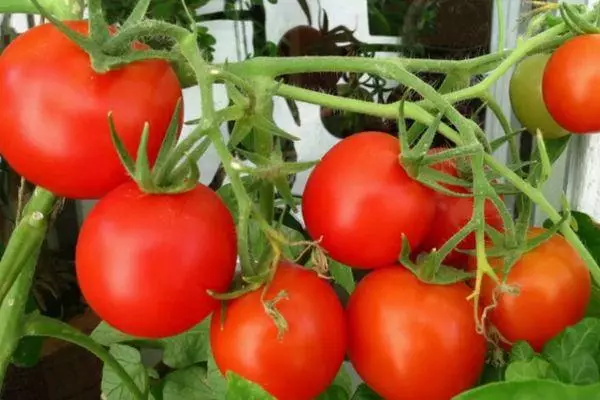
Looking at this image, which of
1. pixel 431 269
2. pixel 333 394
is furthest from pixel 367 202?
pixel 333 394

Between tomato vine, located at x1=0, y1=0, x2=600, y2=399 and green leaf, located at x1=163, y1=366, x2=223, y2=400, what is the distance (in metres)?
0.17

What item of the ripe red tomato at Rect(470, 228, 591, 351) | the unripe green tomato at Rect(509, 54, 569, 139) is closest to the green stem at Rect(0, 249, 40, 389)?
the ripe red tomato at Rect(470, 228, 591, 351)

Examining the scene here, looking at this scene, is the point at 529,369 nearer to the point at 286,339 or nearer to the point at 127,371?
the point at 286,339

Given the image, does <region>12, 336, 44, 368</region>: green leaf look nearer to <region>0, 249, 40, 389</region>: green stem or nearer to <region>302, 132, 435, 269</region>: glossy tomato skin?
<region>0, 249, 40, 389</region>: green stem

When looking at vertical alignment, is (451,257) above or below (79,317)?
above

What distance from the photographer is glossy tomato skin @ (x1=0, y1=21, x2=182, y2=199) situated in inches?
11.9

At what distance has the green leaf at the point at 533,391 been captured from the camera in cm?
28

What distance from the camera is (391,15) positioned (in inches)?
48.2

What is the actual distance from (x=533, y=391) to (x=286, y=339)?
103 millimetres

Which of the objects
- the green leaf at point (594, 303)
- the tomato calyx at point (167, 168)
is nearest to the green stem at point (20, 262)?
the tomato calyx at point (167, 168)

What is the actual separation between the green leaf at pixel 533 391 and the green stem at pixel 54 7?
10.0 inches

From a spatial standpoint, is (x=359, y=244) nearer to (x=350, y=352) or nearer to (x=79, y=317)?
(x=350, y=352)

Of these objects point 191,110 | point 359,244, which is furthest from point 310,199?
point 191,110

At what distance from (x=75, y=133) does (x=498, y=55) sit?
0.22 meters
